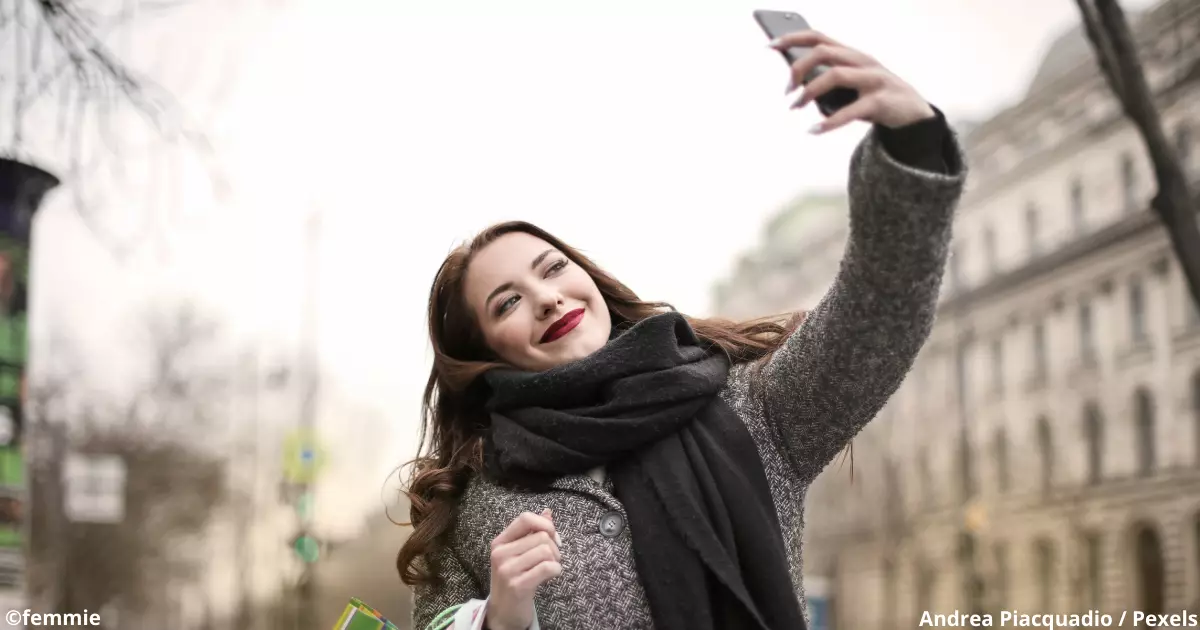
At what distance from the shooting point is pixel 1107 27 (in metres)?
4.59

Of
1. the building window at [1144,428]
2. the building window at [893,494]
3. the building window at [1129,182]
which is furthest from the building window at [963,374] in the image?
the building window at [1129,182]

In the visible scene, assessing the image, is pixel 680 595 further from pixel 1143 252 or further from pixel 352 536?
pixel 352 536

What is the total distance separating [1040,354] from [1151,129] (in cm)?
602

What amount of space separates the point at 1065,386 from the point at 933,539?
2.02 m

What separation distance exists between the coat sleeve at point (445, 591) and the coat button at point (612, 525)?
0.91 feet

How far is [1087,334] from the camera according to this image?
9.57 metres

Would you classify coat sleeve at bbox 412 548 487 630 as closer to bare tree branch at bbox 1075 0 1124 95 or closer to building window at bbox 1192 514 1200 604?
bare tree branch at bbox 1075 0 1124 95

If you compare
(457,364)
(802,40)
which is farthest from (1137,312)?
(802,40)

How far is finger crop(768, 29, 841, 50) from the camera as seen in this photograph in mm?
1315

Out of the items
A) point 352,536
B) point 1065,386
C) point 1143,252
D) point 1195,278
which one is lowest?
point 352,536

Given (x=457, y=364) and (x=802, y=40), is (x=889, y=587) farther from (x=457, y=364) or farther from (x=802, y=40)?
(x=802, y=40)

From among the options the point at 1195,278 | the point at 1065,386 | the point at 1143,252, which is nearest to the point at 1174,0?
the point at 1143,252

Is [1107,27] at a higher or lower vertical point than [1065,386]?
higher

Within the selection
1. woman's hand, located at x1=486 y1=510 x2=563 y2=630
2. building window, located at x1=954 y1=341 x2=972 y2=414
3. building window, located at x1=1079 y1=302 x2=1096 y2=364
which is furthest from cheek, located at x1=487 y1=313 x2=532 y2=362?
building window, located at x1=954 y1=341 x2=972 y2=414
